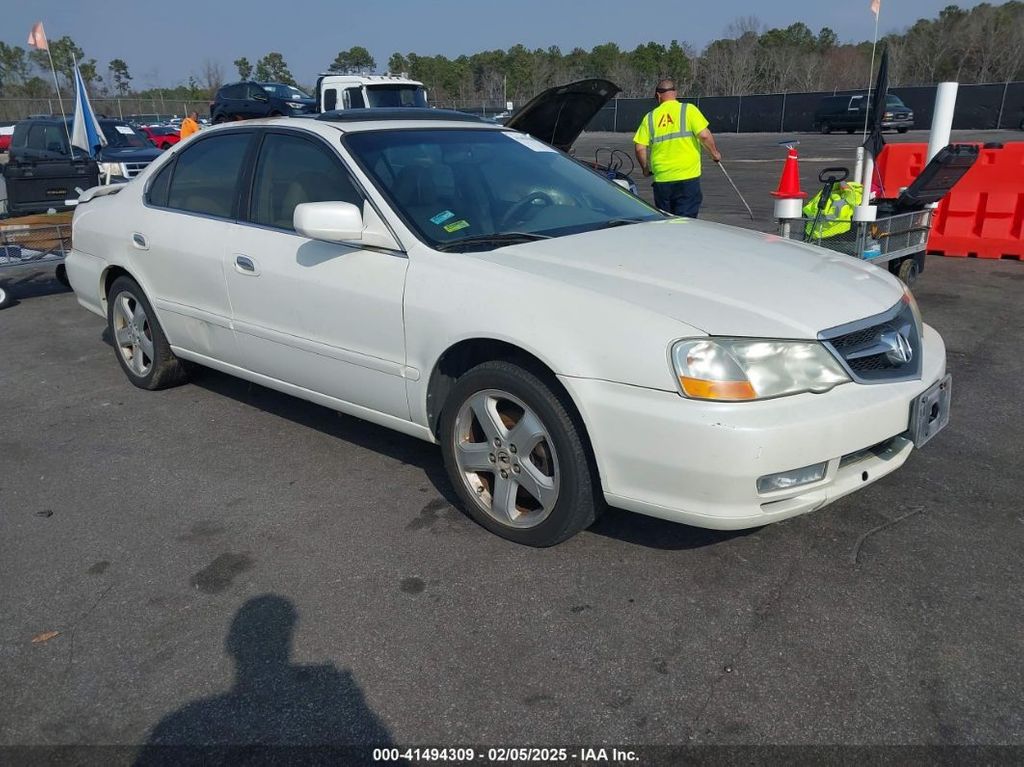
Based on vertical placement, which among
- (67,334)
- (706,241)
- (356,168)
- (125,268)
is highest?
(356,168)

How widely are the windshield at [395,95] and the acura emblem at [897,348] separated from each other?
15.7 meters

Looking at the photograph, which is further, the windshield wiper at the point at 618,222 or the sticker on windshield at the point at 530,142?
the sticker on windshield at the point at 530,142

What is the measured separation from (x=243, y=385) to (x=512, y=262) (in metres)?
2.85

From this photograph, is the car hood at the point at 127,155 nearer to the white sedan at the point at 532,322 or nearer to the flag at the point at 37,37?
the flag at the point at 37,37

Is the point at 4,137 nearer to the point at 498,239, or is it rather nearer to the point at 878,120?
the point at 878,120

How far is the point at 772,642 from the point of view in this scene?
2.69m

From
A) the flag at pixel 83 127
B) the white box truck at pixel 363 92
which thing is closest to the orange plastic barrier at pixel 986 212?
the flag at pixel 83 127

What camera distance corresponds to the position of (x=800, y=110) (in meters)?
40.0

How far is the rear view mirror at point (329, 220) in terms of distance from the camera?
11.2 feet

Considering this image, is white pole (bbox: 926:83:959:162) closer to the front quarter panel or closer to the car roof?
the car roof

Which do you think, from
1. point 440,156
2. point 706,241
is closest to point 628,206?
point 706,241

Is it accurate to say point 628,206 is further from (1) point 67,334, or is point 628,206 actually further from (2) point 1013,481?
(1) point 67,334

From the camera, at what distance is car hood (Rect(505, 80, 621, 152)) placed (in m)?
7.62

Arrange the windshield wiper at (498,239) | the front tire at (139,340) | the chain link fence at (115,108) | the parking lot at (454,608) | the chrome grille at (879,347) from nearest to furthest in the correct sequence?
the parking lot at (454,608)
the chrome grille at (879,347)
the windshield wiper at (498,239)
the front tire at (139,340)
the chain link fence at (115,108)
